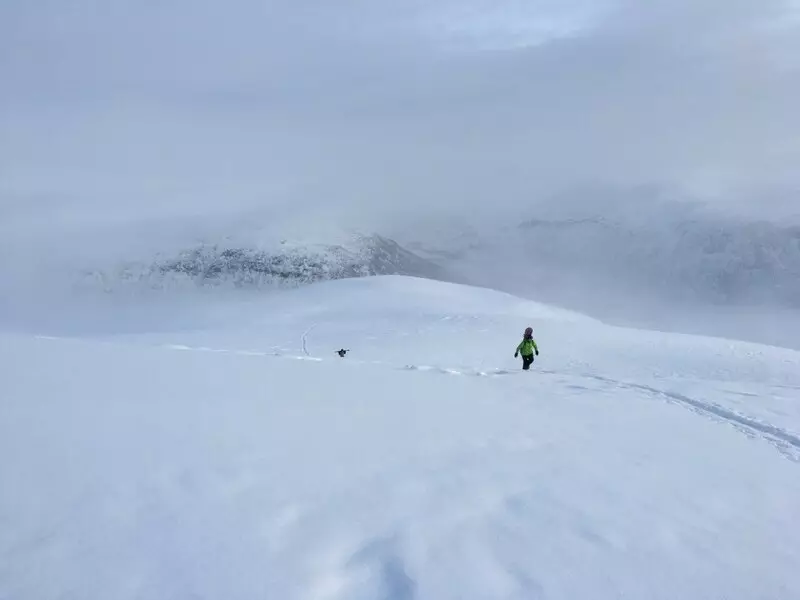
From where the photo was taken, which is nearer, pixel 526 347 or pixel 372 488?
pixel 372 488

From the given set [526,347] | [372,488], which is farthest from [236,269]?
[372,488]

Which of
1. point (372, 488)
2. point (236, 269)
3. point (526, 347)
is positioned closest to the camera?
point (372, 488)

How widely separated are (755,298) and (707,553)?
232994mm

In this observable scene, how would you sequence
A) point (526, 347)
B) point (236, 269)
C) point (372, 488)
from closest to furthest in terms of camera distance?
point (372, 488) < point (526, 347) < point (236, 269)

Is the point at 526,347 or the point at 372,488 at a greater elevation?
the point at 372,488

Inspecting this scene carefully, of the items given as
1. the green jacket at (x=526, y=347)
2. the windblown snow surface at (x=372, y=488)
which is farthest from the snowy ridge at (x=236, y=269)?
the windblown snow surface at (x=372, y=488)

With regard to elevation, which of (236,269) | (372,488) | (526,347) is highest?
(372,488)

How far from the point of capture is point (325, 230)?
428ft

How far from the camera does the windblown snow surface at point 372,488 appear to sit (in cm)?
434

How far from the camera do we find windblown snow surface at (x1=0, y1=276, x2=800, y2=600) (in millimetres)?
4336

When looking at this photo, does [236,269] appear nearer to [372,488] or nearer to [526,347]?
[526,347]

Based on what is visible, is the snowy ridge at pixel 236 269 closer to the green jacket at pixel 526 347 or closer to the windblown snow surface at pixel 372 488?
the green jacket at pixel 526 347

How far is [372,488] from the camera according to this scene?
5.96 metres

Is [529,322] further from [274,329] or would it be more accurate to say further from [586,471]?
[586,471]
